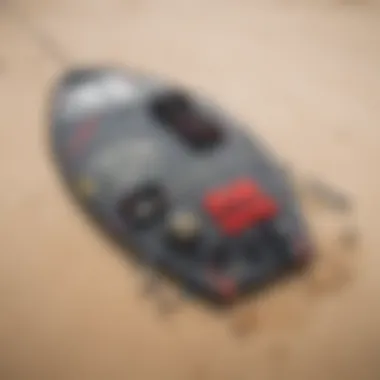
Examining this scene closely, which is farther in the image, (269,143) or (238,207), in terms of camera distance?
(269,143)

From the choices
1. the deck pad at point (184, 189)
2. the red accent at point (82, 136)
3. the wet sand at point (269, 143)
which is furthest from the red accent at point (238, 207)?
the red accent at point (82, 136)

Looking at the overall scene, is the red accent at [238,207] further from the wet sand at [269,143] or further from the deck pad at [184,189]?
the wet sand at [269,143]

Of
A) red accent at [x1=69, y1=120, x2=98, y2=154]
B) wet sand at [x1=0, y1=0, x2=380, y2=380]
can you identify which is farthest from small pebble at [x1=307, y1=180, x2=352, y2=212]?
red accent at [x1=69, y1=120, x2=98, y2=154]

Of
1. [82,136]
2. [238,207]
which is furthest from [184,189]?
[82,136]

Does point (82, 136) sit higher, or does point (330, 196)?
point (330, 196)

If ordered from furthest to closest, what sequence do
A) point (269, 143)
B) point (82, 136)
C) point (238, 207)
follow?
point (269, 143) < point (82, 136) < point (238, 207)

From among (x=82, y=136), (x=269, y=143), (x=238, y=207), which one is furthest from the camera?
(x=269, y=143)

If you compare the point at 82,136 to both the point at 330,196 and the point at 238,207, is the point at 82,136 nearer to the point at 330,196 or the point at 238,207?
the point at 238,207
